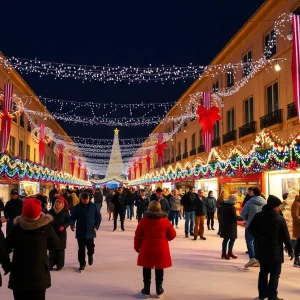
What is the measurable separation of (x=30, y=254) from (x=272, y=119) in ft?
55.4

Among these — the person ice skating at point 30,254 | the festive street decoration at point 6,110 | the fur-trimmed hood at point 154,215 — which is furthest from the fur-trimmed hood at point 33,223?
the festive street decoration at point 6,110

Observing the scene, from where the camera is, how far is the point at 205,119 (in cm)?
2058

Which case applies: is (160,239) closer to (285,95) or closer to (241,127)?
(285,95)

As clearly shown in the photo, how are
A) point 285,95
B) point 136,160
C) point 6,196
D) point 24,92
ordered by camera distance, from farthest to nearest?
point 136,160 < point 24,92 < point 6,196 < point 285,95

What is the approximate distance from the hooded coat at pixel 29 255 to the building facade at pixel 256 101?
441 inches

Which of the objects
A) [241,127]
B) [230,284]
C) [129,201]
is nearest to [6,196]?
[129,201]

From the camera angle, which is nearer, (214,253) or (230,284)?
(230,284)

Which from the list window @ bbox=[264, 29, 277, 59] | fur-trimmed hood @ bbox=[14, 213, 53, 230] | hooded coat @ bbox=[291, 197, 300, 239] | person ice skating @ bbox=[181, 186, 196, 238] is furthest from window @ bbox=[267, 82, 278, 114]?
fur-trimmed hood @ bbox=[14, 213, 53, 230]

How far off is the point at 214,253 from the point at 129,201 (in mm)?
12106

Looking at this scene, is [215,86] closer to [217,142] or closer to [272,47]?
[217,142]

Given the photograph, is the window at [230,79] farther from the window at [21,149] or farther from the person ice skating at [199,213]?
the window at [21,149]

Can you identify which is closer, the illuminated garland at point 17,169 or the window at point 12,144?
the illuminated garland at point 17,169

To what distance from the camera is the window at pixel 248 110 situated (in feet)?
78.1

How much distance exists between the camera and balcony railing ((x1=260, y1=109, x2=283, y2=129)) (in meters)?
18.9
